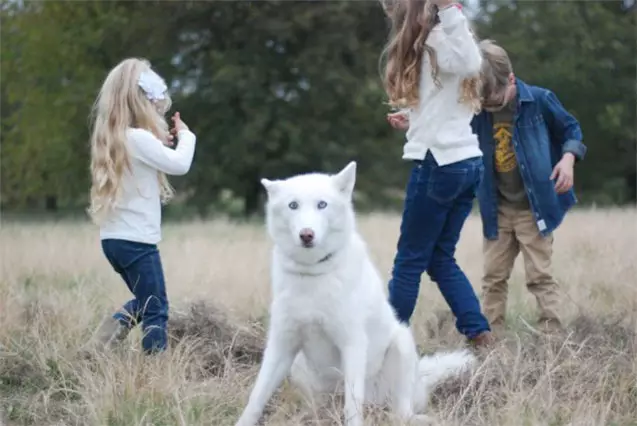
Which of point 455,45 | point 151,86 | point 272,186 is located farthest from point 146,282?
point 455,45

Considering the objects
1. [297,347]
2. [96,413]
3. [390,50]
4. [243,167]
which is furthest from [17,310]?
[243,167]

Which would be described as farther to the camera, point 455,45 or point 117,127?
point 117,127

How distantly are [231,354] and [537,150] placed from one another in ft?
7.54

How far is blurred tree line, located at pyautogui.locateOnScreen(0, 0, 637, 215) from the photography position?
23.0m

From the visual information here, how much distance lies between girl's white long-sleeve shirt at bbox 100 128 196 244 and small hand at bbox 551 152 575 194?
225cm

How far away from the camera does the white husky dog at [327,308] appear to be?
12.2 ft

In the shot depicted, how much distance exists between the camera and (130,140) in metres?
4.69

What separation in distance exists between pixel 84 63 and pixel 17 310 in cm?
1940

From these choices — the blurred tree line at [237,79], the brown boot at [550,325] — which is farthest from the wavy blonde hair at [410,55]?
the blurred tree line at [237,79]

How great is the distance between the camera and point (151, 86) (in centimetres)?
493

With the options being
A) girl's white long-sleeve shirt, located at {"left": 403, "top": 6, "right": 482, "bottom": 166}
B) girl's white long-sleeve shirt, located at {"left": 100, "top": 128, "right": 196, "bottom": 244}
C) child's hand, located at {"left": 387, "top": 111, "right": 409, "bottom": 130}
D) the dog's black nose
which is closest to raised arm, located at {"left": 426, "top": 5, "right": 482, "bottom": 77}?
girl's white long-sleeve shirt, located at {"left": 403, "top": 6, "right": 482, "bottom": 166}

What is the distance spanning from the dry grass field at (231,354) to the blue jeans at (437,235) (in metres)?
0.32

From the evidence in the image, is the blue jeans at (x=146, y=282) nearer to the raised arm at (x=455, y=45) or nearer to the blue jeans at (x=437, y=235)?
the blue jeans at (x=437, y=235)

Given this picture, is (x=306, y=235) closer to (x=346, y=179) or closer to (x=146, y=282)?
(x=346, y=179)
